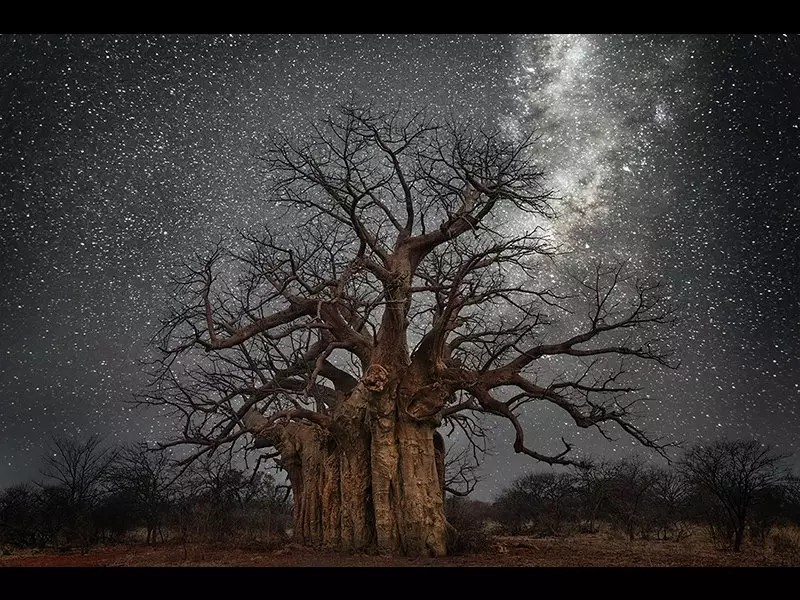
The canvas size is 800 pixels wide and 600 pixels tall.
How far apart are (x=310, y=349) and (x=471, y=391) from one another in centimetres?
228

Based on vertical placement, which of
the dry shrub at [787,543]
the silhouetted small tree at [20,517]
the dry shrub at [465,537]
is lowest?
the dry shrub at [787,543]

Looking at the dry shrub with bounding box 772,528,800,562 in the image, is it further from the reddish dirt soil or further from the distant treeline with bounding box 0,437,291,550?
the distant treeline with bounding box 0,437,291,550

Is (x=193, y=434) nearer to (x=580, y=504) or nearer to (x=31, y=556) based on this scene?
(x=31, y=556)

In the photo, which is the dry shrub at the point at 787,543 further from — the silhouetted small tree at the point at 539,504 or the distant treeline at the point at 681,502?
the silhouetted small tree at the point at 539,504

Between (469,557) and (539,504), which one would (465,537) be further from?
(539,504)

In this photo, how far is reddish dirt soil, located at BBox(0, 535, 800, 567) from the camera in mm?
7121

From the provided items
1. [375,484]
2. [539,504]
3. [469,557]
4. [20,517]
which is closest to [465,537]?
[469,557]

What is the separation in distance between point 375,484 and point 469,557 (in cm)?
131

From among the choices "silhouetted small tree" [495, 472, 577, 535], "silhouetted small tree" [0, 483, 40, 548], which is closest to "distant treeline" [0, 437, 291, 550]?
"silhouetted small tree" [0, 483, 40, 548]

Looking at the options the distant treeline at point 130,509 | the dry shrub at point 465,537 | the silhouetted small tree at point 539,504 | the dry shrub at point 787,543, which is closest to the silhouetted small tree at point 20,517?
the distant treeline at point 130,509

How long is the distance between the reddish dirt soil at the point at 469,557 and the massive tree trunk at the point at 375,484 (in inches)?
13.4

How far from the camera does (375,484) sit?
784 cm

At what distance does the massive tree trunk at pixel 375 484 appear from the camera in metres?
7.66
